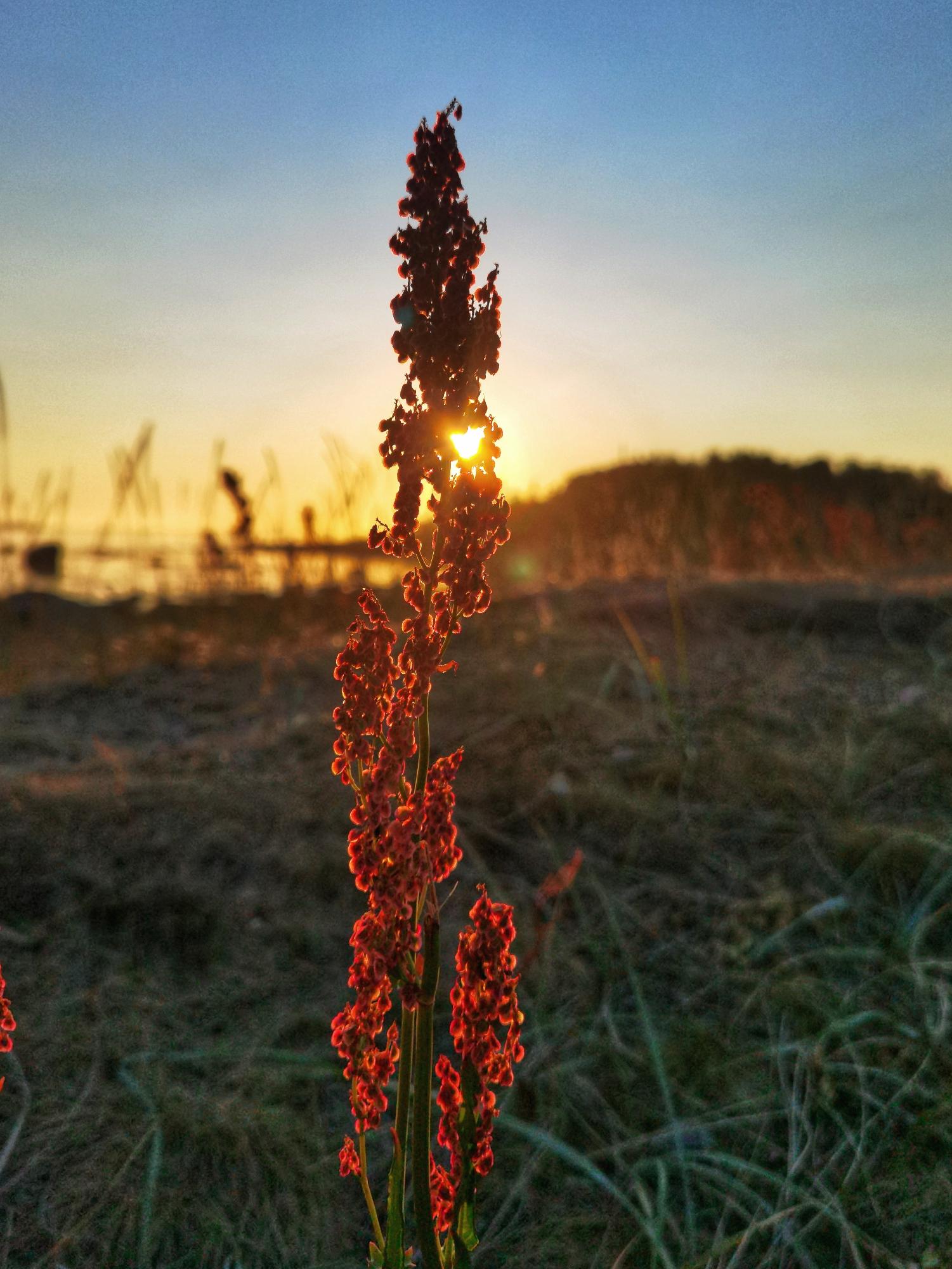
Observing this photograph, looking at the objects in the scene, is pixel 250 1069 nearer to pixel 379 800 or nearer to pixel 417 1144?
pixel 417 1144

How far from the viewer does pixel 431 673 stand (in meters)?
1.11

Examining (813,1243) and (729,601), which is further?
(729,601)

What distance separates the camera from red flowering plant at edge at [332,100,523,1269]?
1.11 m

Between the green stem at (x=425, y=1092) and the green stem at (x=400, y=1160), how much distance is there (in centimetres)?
1

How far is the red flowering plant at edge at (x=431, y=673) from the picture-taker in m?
1.11

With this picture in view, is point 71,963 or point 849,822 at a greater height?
point 849,822

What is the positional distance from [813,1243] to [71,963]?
1.74 m

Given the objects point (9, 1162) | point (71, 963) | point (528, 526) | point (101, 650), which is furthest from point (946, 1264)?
point (528, 526)

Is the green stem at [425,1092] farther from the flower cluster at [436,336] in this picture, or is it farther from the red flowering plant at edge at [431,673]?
the flower cluster at [436,336]

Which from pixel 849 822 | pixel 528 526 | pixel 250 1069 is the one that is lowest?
pixel 250 1069

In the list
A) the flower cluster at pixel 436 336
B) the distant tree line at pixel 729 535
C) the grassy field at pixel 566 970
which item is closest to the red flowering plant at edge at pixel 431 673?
the flower cluster at pixel 436 336

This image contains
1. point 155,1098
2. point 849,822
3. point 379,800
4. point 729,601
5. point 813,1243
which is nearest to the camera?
point 379,800

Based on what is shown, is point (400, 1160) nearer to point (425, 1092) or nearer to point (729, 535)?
point (425, 1092)

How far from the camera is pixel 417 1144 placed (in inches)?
43.5
